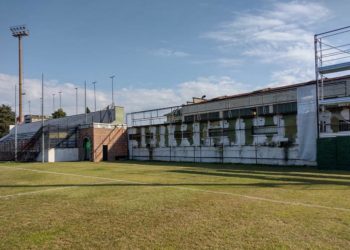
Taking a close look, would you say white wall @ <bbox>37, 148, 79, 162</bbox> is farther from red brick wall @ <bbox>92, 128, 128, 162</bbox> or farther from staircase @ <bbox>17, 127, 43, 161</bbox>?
red brick wall @ <bbox>92, 128, 128, 162</bbox>

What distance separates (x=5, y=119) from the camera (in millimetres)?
64750

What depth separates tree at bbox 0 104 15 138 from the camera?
6406 centimetres

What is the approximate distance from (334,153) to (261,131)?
22.7 ft

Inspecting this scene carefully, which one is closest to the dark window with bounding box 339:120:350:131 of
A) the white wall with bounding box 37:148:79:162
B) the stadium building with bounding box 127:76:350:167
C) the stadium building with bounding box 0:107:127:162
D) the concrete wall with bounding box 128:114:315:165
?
the stadium building with bounding box 127:76:350:167

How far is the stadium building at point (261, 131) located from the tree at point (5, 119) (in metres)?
38.9

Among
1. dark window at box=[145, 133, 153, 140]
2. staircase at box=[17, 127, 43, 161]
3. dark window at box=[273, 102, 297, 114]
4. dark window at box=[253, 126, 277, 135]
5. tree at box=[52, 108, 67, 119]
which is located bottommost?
staircase at box=[17, 127, 43, 161]

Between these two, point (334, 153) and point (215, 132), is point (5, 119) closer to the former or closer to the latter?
point (215, 132)

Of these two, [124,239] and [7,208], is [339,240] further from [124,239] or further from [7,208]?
[7,208]

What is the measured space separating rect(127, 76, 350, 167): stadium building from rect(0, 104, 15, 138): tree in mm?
38876

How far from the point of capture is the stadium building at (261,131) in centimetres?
2047

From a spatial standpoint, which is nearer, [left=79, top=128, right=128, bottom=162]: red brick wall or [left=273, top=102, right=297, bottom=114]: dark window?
[left=273, top=102, right=297, bottom=114]: dark window

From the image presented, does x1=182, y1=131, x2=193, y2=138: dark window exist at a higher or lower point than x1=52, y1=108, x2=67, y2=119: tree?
lower

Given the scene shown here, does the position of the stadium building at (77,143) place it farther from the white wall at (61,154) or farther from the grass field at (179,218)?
the grass field at (179,218)

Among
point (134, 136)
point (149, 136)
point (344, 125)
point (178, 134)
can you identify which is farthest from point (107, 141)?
point (344, 125)
